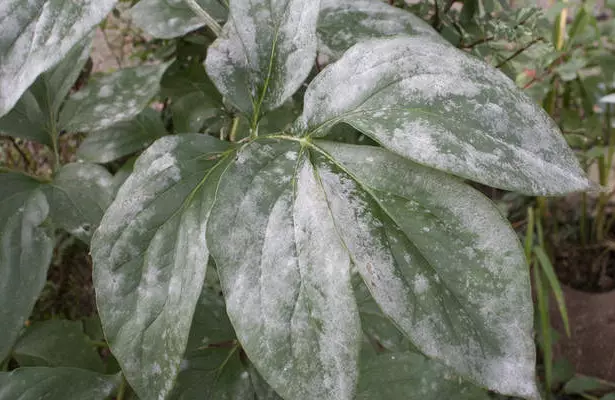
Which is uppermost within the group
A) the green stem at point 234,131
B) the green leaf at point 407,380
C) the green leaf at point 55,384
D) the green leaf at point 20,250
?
the green stem at point 234,131

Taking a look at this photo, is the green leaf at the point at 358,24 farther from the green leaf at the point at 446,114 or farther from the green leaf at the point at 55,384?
the green leaf at the point at 55,384

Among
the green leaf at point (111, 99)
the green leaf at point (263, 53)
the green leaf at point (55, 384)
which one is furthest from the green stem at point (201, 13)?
the green leaf at point (55, 384)

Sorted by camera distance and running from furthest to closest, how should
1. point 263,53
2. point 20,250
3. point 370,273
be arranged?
point 20,250, point 263,53, point 370,273

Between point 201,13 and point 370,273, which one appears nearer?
point 370,273

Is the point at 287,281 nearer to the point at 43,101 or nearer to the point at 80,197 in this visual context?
the point at 80,197

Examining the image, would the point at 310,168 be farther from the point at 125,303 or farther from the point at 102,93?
the point at 102,93

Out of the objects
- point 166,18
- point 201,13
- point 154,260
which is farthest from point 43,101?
point 154,260
